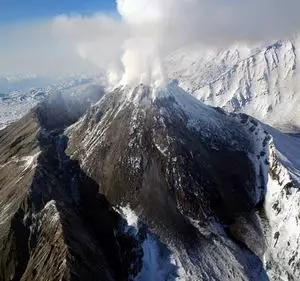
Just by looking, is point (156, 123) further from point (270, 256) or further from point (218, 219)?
point (270, 256)

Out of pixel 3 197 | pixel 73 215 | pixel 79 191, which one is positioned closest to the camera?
pixel 73 215

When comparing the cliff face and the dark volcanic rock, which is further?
the cliff face

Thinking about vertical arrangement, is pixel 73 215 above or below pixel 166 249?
above

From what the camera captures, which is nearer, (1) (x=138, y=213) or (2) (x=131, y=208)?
(1) (x=138, y=213)

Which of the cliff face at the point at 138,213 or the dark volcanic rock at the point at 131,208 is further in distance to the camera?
the cliff face at the point at 138,213

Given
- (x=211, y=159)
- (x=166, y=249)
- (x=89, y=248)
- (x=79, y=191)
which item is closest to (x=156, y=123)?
(x=211, y=159)

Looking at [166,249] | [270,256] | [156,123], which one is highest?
[156,123]

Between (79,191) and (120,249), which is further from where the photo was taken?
(79,191)

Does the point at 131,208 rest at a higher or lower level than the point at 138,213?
higher

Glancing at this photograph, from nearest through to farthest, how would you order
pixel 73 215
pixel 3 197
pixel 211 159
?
pixel 73 215 → pixel 3 197 → pixel 211 159

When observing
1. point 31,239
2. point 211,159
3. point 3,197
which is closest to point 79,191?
point 3,197
